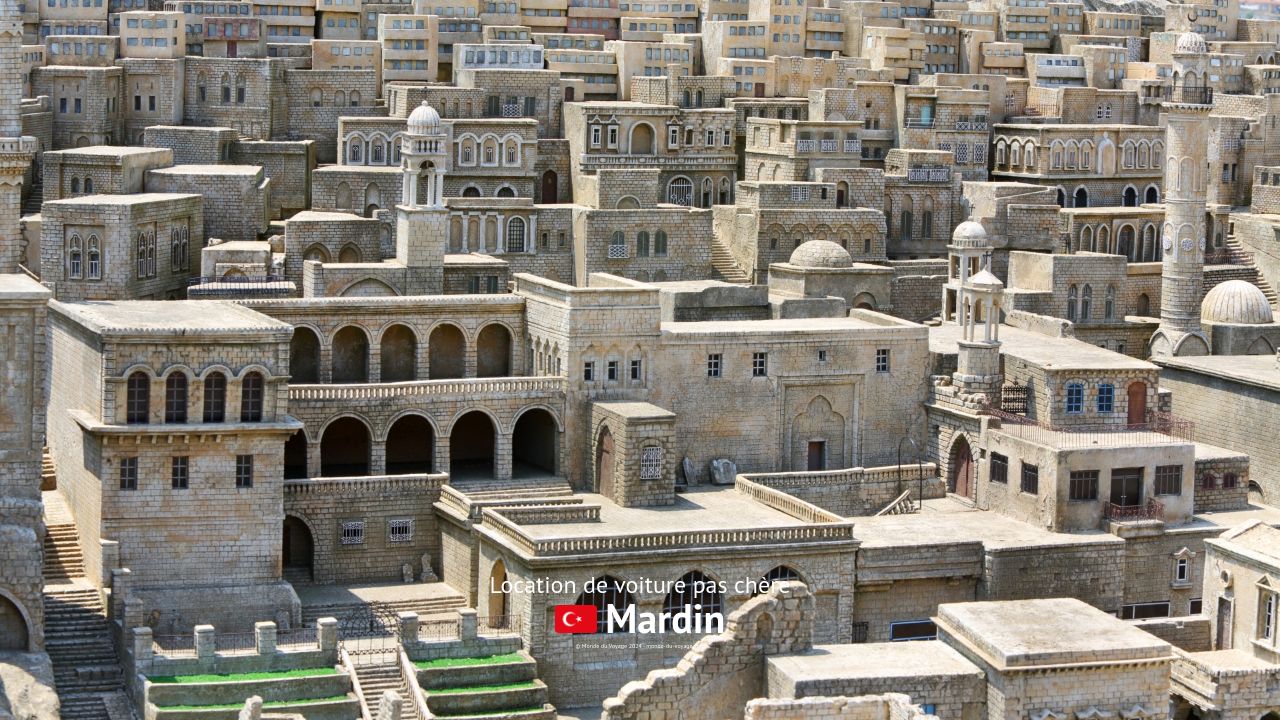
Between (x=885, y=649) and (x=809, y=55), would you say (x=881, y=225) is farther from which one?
(x=885, y=649)

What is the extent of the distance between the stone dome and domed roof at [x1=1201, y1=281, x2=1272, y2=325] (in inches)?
464

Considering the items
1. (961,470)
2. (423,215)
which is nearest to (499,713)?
(961,470)

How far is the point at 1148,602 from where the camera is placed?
63969mm

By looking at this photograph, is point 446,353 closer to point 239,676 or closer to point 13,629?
point 239,676

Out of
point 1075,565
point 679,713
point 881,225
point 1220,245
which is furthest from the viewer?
point 1220,245

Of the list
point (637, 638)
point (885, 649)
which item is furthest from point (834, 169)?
point (885, 649)

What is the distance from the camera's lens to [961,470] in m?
67.9

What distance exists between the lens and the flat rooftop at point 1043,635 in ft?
159

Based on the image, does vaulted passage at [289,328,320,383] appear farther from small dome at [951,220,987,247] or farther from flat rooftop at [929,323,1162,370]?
small dome at [951,220,987,247]

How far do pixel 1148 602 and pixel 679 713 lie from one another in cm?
2202

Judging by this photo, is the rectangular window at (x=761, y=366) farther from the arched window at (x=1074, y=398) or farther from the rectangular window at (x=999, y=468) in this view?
the arched window at (x=1074, y=398)

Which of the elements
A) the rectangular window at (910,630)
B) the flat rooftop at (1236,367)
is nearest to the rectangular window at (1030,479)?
the rectangular window at (910,630)

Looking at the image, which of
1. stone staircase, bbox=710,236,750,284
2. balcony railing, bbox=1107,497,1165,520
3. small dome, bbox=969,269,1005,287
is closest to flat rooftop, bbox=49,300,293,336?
small dome, bbox=969,269,1005,287

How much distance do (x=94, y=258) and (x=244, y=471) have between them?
14.6 meters
